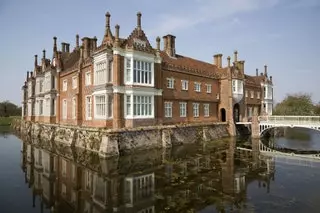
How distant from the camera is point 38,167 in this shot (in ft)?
60.4

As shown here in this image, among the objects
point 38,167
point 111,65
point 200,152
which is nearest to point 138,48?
point 111,65

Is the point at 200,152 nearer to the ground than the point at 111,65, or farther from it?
nearer to the ground

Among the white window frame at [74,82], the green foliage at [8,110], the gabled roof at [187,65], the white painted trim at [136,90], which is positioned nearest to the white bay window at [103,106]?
the white painted trim at [136,90]

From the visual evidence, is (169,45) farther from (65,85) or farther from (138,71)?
(65,85)

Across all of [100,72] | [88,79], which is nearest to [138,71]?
[100,72]

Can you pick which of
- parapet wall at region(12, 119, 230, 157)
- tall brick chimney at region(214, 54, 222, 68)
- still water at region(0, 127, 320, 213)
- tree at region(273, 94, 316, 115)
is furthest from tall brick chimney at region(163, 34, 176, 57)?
tree at region(273, 94, 316, 115)

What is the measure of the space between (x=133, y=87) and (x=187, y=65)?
13616 mm

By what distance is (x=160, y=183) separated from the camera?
13555mm

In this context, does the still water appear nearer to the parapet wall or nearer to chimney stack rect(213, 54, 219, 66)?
the parapet wall

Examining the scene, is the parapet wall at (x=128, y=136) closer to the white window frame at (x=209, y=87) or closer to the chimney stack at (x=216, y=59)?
the white window frame at (x=209, y=87)

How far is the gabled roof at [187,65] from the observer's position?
98.3 ft

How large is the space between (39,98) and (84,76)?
15.3m

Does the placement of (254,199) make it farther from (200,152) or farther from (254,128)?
(254,128)

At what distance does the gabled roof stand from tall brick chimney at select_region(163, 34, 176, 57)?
0.72 m
